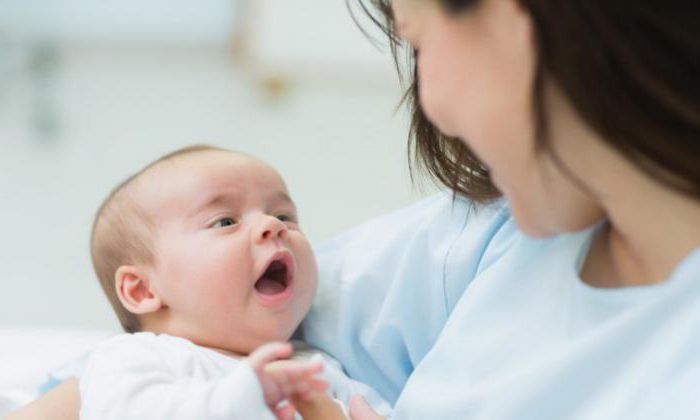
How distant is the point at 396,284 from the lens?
105 centimetres

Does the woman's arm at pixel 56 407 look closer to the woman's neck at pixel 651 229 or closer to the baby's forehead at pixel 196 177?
the baby's forehead at pixel 196 177

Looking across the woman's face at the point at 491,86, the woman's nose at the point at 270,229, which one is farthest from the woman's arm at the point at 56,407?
the woman's face at the point at 491,86

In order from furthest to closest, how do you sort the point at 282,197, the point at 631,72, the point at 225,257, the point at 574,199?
the point at 282,197
the point at 225,257
the point at 574,199
the point at 631,72

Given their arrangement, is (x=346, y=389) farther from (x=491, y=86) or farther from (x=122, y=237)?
(x=491, y=86)

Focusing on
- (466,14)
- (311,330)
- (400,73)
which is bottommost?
(311,330)

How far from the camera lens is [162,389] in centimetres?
86

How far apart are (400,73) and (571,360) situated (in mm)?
384

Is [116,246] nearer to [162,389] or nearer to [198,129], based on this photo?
[162,389]

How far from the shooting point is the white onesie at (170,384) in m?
0.79

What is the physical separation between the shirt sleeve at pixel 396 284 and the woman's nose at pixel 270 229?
0.32ft

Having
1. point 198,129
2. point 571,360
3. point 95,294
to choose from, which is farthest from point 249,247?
point 198,129

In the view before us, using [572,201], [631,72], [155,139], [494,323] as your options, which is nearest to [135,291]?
[494,323]

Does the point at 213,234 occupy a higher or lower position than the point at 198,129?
higher

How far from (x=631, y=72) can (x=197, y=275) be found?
55cm
